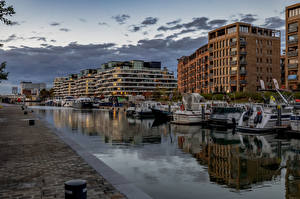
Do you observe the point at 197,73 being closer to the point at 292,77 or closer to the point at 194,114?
the point at 292,77

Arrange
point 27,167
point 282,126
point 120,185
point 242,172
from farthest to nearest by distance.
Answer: point 282,126, point 242,172, point 27,167, point 120,185

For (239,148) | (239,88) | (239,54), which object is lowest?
(239,148)

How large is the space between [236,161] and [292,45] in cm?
6306

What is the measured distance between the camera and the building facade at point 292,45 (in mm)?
68812

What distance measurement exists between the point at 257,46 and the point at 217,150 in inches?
2990

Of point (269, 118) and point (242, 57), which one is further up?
point (242, 57)

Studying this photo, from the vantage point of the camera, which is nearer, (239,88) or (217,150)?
(217,150)

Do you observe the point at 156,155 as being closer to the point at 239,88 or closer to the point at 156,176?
the point at 156,176

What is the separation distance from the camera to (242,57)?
88.2 m

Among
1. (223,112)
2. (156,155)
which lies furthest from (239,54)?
(156,155)

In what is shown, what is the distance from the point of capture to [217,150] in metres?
22.2

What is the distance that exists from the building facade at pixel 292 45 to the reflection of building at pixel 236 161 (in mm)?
50352

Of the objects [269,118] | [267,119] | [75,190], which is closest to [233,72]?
[269,118]

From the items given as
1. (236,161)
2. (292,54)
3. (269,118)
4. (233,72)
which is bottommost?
(236,161)
